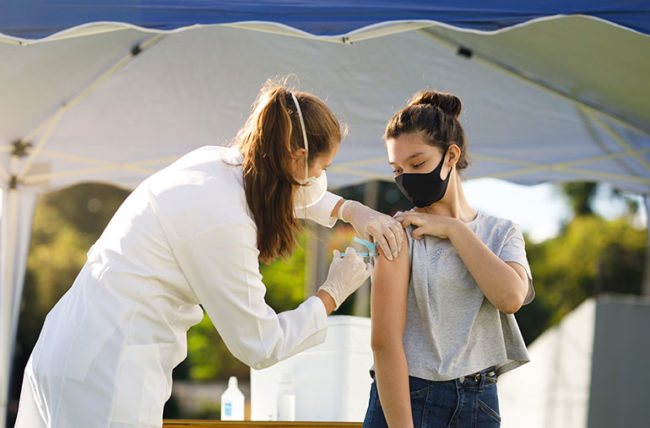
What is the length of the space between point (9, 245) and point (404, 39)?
2.31m

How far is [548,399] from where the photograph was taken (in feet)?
35.0

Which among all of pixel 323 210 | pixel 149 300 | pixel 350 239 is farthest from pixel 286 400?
pixel 350 239

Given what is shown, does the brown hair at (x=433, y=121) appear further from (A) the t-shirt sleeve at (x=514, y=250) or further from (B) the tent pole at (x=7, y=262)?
(B) the tent pole at (x=7, y=262)

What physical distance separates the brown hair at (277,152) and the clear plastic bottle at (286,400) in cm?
131

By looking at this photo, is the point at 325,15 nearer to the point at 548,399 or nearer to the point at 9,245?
the point at 9,245

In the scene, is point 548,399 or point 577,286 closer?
point 548,399

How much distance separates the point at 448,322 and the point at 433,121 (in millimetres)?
471

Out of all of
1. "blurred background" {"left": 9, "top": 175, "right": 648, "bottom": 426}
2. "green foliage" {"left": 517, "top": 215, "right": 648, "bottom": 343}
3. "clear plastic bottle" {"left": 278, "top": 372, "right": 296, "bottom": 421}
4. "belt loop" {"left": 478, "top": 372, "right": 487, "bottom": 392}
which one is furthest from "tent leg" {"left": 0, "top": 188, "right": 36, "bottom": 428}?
"green foliage" {"left": 517, "top": 215, "right": 648, "bottom": 343}

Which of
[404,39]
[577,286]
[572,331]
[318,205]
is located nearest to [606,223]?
[577,286]

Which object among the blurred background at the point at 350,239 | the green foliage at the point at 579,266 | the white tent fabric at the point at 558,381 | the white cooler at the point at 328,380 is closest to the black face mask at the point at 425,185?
the white cooler at the point at 328,380

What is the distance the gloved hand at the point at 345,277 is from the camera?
1946mm

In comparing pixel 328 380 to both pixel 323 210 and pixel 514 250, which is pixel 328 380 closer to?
pixel 323 210

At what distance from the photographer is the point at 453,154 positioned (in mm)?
1865

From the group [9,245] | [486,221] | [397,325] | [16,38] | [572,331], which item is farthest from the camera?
[572,331]
